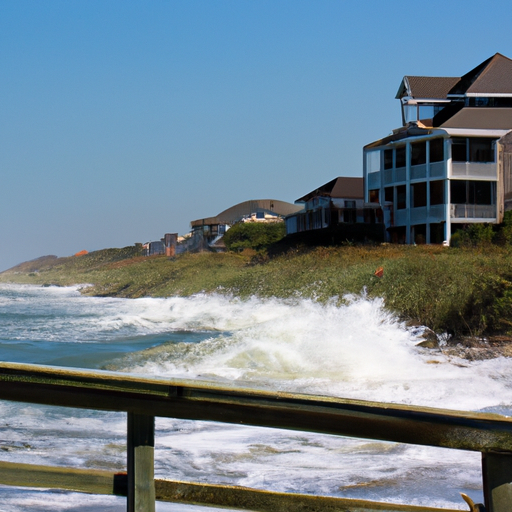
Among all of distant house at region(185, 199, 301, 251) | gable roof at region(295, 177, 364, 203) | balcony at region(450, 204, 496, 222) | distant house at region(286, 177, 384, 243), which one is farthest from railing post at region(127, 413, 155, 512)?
distant house at region(185, 199, 301, 251)

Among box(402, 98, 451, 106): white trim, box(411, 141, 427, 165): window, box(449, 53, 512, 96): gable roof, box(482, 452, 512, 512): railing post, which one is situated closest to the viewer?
box(482, 452, 512, 512): railing post

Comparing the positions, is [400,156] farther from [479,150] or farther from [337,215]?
[337,215]

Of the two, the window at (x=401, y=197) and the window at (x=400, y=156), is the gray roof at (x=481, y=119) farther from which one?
the window at (x=401, y=197)

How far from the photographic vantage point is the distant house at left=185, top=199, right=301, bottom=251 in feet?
210

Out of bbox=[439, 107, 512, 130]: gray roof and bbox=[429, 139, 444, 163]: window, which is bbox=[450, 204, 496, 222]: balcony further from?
bbox=[439, 107, 512, 130]: gray roof

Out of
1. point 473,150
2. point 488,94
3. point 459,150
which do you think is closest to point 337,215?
point 459,150

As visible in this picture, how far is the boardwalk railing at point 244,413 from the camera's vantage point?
2189 mm

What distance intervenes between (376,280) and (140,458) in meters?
19.1

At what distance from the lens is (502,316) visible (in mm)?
14203

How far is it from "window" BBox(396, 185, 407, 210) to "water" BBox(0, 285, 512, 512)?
1382 centimetres

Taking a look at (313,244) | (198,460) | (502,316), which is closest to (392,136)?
(313,244)

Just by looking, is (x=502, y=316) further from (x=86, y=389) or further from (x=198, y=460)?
(x=86, y=389)

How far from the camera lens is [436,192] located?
34.2 meters

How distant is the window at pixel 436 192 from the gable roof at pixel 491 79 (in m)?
5.44
